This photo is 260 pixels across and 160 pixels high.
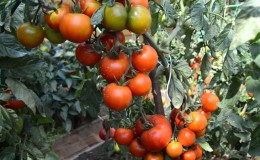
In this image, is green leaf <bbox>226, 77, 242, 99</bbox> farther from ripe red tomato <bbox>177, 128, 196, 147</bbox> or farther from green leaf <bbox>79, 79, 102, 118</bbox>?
green leaf <bbox>79, 79, 102, 118</bbox>

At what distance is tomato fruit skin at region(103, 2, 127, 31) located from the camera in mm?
667

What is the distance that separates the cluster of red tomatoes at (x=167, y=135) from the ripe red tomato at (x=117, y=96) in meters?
0.22

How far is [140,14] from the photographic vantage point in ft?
2.25

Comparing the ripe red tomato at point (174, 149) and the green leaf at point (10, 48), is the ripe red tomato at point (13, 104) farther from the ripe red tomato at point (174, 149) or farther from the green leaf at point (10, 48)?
the ripe red tomato at point (174, 149)

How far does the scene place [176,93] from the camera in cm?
96

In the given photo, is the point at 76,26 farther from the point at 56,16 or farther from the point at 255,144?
the point at 255,144

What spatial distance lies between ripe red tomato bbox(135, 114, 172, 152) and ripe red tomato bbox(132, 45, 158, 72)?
0.22 meters

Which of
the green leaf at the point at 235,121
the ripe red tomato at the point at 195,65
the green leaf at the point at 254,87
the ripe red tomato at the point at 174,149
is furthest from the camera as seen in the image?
the ripe red tomato at the point at 195,65

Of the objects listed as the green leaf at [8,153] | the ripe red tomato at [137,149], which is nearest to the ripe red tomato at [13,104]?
the green leaf at [8,153]

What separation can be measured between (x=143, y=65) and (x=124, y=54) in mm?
46

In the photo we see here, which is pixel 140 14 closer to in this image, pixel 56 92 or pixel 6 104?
pixel 6 104

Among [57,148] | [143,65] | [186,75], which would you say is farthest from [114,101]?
[57,148]

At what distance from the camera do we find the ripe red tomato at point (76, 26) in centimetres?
66

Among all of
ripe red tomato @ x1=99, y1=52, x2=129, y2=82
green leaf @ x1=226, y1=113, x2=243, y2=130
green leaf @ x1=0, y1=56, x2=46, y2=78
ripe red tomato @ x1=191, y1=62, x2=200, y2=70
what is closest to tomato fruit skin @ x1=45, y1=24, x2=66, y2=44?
ripe red tomato @ x1=99, y1=52, x2=129, y2=82
